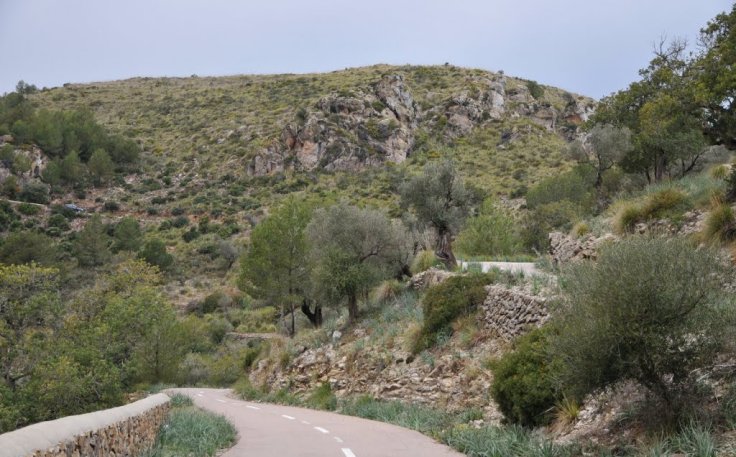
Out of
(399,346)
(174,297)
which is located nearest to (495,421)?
(399,346)

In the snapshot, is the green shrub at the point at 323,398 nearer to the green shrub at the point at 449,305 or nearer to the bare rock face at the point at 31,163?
the green shrub at the point at 449,305

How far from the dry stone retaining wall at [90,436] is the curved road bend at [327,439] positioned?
72.4 inches

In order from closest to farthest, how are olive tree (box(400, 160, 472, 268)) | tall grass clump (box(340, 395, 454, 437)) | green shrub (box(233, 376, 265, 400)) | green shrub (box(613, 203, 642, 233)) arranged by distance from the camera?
tall grass clump (box(340, 395, 454, 437)) → green shrub (box(613, 203, 642, 233)) → olive tree (box(400, 160, 472, 268)) → green shrub (box(233, 376, 265, 400))

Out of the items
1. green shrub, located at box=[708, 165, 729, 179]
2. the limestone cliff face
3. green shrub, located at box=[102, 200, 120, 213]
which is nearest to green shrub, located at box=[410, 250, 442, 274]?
green shrub, located at box=[708, 165, 729, 179]

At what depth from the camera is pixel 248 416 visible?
18.7 metres

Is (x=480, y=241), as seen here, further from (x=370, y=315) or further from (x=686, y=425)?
(x=686, y=425)

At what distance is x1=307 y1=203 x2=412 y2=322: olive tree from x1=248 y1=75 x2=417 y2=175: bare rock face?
52472mm

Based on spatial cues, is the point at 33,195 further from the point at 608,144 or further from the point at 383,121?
the point at 608,144

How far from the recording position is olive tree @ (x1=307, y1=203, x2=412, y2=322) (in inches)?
1075

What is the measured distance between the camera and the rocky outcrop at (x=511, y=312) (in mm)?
15453

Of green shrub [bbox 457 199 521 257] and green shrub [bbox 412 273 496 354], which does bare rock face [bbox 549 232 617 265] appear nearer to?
green shrub [bbox 412 273 496 354]

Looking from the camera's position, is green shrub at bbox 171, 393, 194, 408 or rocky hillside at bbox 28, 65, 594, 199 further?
rocky hillside at bbox 28, 65, 594, 199

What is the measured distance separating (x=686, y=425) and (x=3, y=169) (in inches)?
3407

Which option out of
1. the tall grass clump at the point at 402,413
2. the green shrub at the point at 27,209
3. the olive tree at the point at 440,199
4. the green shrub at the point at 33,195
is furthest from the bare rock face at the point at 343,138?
the tall grass clump at the point at 402,413
